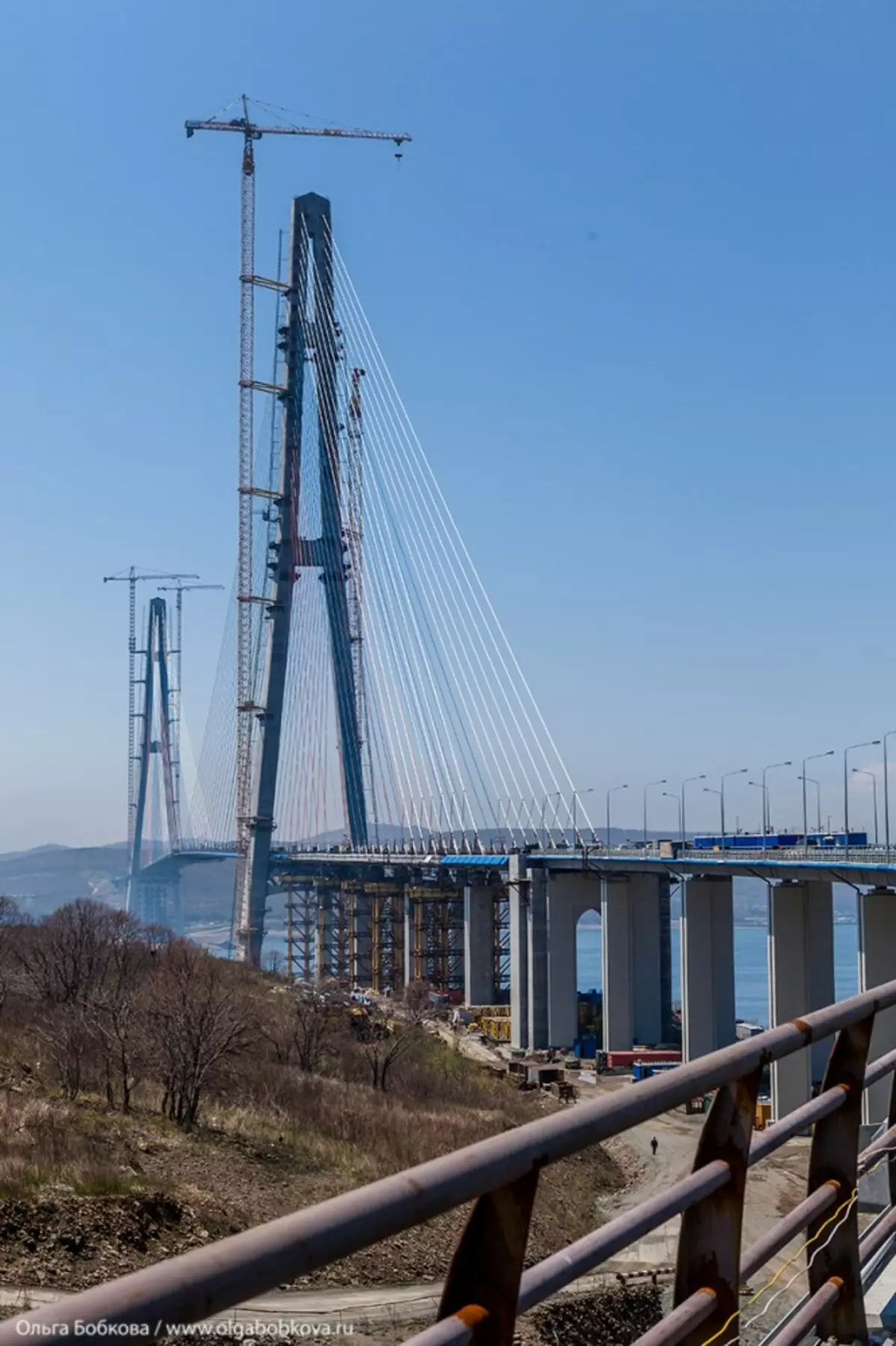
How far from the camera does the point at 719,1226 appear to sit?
2.38 meters

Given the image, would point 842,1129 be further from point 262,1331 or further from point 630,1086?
point 262,1331

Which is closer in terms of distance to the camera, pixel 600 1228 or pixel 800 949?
pixel 600 1228

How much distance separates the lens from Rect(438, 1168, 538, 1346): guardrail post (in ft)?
5.64

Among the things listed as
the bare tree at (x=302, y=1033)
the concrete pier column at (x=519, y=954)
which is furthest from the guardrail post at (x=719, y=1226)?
the concrete pier column at (x=519, y=954)

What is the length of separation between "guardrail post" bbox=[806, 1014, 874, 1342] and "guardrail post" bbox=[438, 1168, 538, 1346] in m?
1.48

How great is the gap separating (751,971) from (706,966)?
8369 cm

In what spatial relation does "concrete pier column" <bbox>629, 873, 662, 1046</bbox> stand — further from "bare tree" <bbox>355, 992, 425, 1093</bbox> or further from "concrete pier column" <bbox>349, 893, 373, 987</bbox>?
"concrete pier column" <bbox>349, 893, 373, 987</bbox>

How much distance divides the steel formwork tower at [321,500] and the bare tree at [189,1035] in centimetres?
3619

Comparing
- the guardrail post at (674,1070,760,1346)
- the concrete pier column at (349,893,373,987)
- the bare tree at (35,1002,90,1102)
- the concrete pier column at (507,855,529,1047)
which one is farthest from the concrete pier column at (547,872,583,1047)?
the guardrail post at (674,1070,760,1346)

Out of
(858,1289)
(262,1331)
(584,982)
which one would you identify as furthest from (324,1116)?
(584,982)

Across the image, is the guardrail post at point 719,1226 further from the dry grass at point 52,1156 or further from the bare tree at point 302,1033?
the bare tree at point 302,1033

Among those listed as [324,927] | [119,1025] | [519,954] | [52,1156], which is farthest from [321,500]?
[52,1156]

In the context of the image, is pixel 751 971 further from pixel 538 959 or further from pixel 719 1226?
pixel 719 1226

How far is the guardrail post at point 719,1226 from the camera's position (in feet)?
7.68
